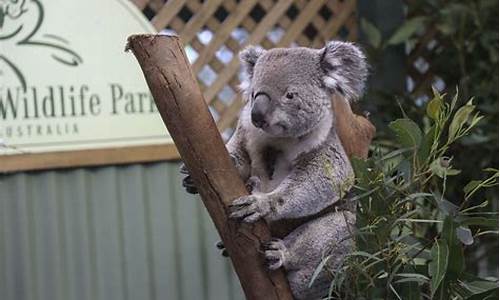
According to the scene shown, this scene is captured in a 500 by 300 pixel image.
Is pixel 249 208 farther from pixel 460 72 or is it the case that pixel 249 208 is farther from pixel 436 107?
pixel 460 72

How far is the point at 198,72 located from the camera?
287 centimetres

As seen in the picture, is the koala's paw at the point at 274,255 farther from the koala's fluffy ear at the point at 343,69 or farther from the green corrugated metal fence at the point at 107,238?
the green corrugated metal fence at the point at 107,238

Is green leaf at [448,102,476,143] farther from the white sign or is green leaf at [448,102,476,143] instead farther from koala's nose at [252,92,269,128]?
the white sign

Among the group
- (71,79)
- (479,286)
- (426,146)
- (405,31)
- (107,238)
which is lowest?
(479,286)

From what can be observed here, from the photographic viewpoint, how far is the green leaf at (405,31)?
3031 mm

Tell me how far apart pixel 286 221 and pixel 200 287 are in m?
1.22

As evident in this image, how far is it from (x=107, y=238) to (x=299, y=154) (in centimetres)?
121

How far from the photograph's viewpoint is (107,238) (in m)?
2.70

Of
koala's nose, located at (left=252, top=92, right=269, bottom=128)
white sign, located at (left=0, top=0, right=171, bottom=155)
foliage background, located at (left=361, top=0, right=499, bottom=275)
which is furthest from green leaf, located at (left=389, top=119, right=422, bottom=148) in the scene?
foliage background, located at (left=361, top=0, right=499, bottom=275)

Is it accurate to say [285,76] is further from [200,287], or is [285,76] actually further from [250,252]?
[200,287]

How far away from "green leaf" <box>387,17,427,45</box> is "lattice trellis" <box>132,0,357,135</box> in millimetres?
196

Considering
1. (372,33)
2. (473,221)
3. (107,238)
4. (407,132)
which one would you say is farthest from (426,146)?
(372,33)

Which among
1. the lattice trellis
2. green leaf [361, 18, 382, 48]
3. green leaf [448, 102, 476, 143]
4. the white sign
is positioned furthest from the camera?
green leaf [361, 18, 382, 48]

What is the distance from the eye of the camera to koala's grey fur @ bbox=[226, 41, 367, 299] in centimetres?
154
